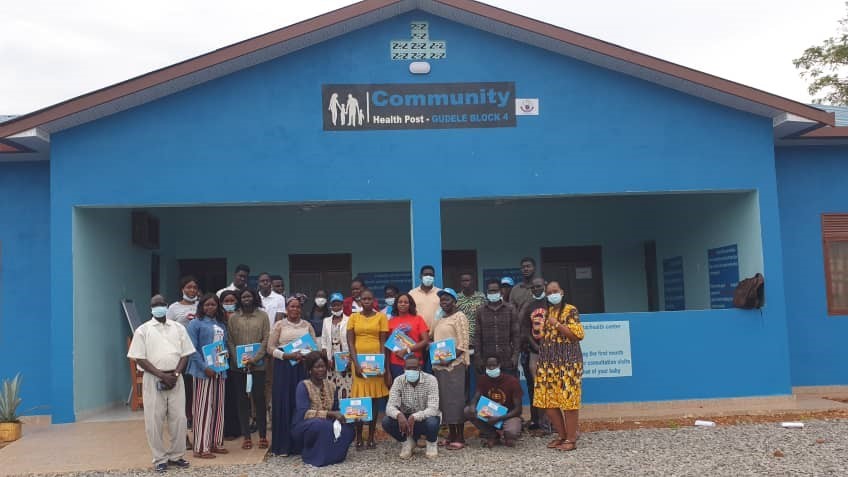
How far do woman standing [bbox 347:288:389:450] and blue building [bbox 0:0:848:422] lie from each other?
1.76 meters

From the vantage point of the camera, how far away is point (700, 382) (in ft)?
33.2

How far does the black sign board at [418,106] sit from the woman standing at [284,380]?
3013 millimetres

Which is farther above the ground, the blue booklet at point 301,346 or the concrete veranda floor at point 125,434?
the blue booklet at point 301,346

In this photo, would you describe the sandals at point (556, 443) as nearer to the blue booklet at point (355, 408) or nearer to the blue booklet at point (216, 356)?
the blue booklet at point (355, 408)

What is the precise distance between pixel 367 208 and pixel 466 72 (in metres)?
4.52

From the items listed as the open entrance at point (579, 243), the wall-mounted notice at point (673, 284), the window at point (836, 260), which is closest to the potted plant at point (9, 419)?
the open entrance at point (579, 243)

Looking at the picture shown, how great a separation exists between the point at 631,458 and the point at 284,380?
Answer: 3.56 meters

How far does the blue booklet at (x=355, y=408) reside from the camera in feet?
25.5

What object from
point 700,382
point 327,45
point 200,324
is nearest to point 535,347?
point 700,382

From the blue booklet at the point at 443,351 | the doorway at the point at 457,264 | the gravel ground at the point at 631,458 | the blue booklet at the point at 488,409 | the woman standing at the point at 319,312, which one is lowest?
the gravel ground at the point at 631,458

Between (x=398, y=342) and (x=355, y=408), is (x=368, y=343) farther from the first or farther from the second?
(x=355, y=408)

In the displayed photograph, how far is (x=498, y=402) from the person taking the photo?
8.15m

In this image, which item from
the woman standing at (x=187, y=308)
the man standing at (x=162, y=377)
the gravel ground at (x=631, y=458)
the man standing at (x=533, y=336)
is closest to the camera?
the gravel ground at (x=631, y=458)

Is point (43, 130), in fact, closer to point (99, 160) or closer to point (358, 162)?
point (99, 160)
